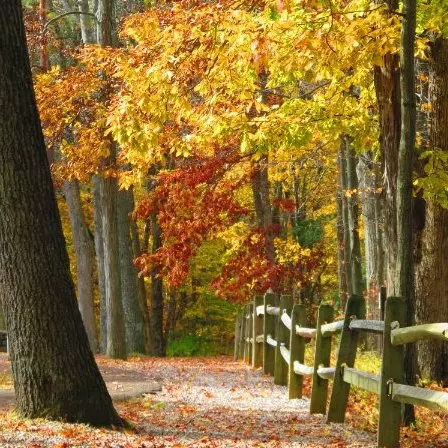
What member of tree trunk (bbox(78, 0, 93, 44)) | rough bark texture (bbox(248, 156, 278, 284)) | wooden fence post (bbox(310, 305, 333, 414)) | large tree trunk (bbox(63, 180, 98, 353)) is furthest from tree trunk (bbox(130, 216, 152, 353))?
wooden fence post (bbox(310, 305, 333, 414))

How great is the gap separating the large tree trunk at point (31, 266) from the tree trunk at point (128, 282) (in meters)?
16.7

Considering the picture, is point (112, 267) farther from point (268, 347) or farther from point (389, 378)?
point (389, 378)

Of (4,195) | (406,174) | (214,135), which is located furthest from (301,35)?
(4,195)

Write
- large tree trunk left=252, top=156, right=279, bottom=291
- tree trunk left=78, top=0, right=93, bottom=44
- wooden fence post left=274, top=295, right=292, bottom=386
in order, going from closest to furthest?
wooden fence post left=274, top=295, right=292, bottom=386, tree trunk left=78, top=0, right=93, bottom=44, large tree trunk left=252, top=156, right=279, bottom=291

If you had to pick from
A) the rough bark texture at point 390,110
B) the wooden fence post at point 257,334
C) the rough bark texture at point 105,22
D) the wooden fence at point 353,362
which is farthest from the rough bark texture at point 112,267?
the rough bark texture at point 390,110

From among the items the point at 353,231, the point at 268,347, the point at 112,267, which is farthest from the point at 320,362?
the point at 353,231

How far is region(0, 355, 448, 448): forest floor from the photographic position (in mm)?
6969

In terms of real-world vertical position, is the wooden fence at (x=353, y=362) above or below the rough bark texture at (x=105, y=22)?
below

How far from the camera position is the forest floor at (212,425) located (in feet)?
22.9

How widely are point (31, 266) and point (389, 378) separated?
327cm

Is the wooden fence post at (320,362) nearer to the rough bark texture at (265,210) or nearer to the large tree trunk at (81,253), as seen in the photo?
the rough bark texture at (265,210)

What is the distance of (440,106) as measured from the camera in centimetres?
1206

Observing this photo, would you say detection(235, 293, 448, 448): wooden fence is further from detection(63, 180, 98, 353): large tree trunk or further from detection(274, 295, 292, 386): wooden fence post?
detection(63, 180, 98, 353): large tree trunk

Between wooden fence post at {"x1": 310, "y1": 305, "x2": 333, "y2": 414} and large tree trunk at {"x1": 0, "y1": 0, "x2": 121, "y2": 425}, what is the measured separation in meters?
2.91
